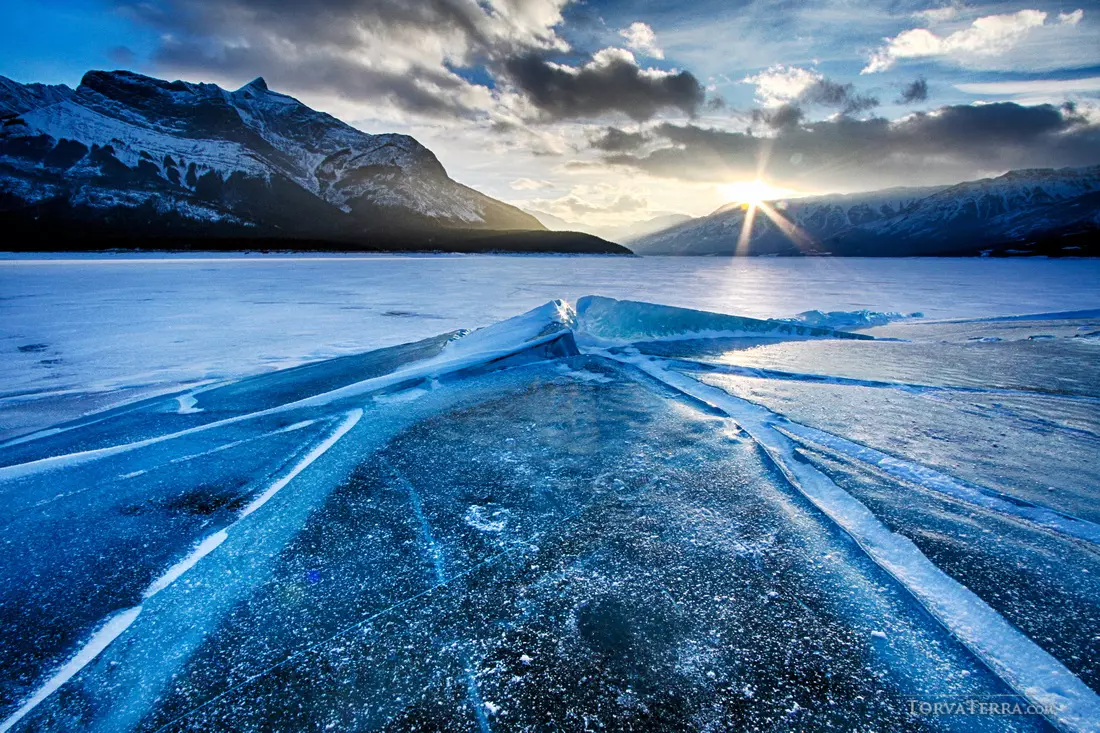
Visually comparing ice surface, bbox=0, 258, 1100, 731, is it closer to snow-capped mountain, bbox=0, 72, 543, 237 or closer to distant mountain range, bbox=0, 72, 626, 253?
distant mountain range, bbox=0, 72, 626, 253

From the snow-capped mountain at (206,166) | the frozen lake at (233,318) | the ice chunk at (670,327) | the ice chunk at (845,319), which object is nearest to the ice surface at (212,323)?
the frozen lake at (233,318)

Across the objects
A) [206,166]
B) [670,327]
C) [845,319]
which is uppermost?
[206,166]

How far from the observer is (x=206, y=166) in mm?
140125

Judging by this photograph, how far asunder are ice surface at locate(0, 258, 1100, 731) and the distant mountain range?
9827cm

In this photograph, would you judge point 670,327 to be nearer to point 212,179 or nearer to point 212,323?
point 212,323

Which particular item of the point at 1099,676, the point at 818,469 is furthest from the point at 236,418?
the point at 1099,676

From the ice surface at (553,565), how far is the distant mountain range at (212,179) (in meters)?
98.3

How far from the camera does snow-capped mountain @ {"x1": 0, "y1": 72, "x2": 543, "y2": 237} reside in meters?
111

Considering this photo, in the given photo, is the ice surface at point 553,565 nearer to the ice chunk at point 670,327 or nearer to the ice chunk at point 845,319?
the ice chunk at point 670,327

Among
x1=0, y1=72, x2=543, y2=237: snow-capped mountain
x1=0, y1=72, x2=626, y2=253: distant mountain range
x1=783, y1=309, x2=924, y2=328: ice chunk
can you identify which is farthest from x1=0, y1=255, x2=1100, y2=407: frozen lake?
x1=0, y1=72, x2=543, y2=237: snow-capped mountain

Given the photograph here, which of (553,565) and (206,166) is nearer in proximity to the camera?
(553,565)

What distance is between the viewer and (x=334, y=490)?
8.75 ft

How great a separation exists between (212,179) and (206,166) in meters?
6.96

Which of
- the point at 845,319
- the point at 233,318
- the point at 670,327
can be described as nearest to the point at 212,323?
the point at 233,318
